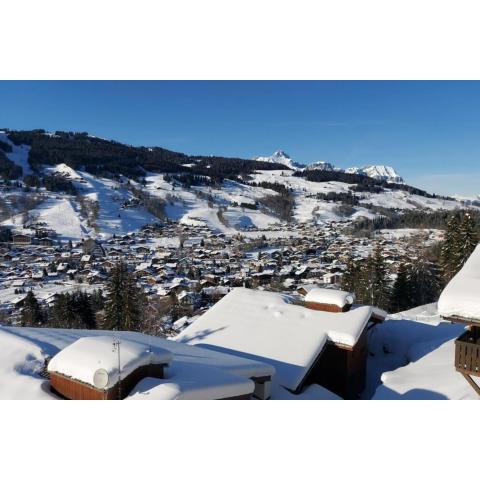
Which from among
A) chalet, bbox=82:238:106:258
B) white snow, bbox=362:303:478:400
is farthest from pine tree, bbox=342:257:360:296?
chalet, bbox=82:238:106:258

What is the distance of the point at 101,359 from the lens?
4449mm

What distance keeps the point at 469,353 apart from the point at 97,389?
4.71m

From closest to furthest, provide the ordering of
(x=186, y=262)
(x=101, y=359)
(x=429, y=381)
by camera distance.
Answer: (x=101, y=359), (x=429, y=381), (x=186, y=262)

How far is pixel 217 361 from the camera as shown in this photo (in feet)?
22.6

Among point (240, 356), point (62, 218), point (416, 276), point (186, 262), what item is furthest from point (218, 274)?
point (62, 218)

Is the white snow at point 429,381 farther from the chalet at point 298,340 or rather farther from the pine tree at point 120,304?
the pine tree at point 120,304

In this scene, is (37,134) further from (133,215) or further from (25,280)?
(25,280)

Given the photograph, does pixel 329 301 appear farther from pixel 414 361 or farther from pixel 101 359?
pixel 101 359

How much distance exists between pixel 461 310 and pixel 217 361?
13.0 ft

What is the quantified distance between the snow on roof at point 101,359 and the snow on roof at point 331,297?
6816mm

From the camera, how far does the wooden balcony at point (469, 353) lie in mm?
5199

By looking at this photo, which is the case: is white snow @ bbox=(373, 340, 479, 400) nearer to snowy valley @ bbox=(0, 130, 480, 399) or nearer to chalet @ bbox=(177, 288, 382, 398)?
snowy valley @ bbox=(0, 130, 480, 399)

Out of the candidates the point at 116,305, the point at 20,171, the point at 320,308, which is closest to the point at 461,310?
the point at 320,308

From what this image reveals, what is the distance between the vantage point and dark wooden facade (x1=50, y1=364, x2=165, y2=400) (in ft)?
14.0
